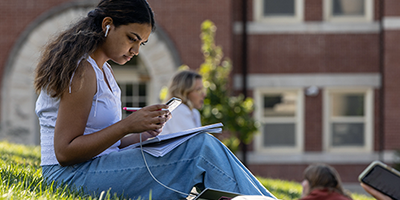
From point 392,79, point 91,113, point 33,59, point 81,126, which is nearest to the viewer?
point 81,126

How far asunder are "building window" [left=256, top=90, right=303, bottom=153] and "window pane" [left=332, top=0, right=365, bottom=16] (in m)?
2.30

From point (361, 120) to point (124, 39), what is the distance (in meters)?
9.77

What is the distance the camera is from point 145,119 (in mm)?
2334

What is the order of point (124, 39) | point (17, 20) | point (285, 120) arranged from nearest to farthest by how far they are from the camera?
point (124, 39), point (17, 20), point (285, 120)

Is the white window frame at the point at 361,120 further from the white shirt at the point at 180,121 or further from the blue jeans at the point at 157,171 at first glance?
the blue jeans at the point at 157,171

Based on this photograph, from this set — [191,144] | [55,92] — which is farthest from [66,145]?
[191,144]

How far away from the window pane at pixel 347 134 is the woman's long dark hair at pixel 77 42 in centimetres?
941

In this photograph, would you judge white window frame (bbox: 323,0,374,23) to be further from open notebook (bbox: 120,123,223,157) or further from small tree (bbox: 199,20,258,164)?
open notebook (bbox: 120,123,223,157)

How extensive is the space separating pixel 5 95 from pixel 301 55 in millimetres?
7128

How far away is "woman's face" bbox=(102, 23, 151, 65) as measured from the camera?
2.52 m

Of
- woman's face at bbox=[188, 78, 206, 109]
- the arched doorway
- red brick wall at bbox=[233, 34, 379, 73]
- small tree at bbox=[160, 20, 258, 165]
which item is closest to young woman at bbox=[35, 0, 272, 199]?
woman's face at bbox=[188, 78, 206, 109]

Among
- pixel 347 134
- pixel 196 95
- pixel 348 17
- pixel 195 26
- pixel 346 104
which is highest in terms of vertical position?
pixel 348 17

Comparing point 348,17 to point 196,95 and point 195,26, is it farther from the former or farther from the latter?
point 196,95

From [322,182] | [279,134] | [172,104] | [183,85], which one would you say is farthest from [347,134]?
[172,104]
